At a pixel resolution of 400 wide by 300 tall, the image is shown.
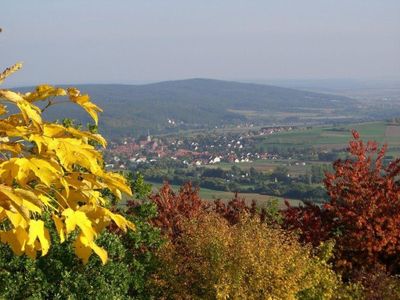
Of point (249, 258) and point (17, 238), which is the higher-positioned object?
point (17, 238)

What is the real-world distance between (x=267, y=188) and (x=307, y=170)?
24.1 m

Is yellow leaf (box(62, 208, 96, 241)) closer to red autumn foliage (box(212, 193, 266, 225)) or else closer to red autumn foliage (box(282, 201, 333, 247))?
red autumn foliage (box(282, 201, 333, 247))

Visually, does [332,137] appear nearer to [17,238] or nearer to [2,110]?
[2,110]

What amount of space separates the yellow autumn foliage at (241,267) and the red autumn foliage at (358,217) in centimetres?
183

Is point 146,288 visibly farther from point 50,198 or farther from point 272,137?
point 272,137

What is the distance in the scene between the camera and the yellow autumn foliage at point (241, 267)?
35.1 feet

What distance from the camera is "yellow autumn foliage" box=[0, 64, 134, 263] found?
9.09 feet

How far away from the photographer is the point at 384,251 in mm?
14352

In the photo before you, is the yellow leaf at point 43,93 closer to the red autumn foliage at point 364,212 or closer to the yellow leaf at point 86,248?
the yellow leaf at point 86,248

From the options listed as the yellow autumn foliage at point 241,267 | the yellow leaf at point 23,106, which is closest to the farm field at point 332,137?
the yellow autumn foliage at point 241,267

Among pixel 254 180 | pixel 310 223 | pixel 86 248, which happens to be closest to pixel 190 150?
pixel 254 180

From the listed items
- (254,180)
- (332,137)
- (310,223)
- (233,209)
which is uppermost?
(310,223)

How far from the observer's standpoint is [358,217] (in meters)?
13.9

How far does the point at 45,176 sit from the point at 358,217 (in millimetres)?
12137
